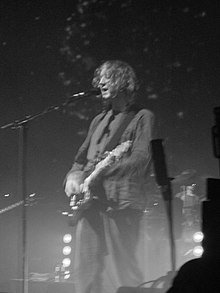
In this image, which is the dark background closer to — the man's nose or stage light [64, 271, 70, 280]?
the man's nose

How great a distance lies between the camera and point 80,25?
9.67 feet

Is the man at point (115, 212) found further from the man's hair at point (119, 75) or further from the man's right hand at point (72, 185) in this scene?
the man's hair at point (119, 75)

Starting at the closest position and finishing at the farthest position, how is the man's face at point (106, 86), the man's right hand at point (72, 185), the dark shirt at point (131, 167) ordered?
the dark shirt at point (131, 167), the man's right hand at point (72, 185), the man's face at point (106, 86)

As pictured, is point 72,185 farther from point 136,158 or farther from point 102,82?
point 102,82

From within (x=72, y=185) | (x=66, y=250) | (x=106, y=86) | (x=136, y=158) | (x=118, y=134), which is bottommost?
(x=66, y=250)

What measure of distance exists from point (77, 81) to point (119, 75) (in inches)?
11.5

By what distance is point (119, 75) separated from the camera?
2.71m

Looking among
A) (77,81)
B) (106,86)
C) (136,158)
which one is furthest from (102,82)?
(136,158)

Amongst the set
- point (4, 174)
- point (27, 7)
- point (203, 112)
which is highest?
point (27, 7)

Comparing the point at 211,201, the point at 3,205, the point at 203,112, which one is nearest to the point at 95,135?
the point at 203,112

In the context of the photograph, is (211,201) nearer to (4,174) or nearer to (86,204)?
(86,204)

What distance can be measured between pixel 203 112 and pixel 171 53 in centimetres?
38

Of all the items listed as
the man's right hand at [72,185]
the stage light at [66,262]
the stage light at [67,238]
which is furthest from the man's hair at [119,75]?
the stage light at [66,262]

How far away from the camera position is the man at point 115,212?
2.45 metres
